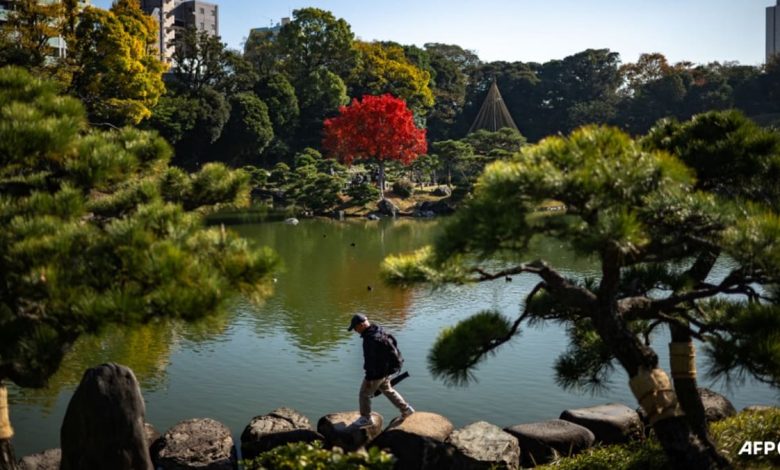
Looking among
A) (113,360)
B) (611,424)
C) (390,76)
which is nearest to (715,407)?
(611,424)

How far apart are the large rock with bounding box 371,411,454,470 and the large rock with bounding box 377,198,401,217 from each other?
29611 mm

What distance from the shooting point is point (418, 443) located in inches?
268

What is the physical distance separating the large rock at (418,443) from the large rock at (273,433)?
29.5 inches

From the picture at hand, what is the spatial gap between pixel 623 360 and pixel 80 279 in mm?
3592

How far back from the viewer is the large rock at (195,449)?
7035 millimetres

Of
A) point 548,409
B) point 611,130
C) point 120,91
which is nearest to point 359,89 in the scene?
point 120,91

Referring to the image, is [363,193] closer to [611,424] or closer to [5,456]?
[611,424]

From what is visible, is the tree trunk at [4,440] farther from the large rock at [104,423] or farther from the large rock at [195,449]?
the large rock at [195,449]

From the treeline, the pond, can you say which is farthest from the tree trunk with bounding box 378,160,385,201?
the pond

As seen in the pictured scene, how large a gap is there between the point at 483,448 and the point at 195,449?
2.65m

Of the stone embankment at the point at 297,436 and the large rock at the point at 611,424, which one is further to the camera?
the large rock at the point at 611,424

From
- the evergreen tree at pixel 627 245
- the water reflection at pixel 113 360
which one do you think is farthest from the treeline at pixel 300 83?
the evergreen tree at pixel 627 245

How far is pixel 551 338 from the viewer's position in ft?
42.0

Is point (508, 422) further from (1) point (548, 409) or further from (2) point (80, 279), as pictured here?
(2) point (80, 279)
